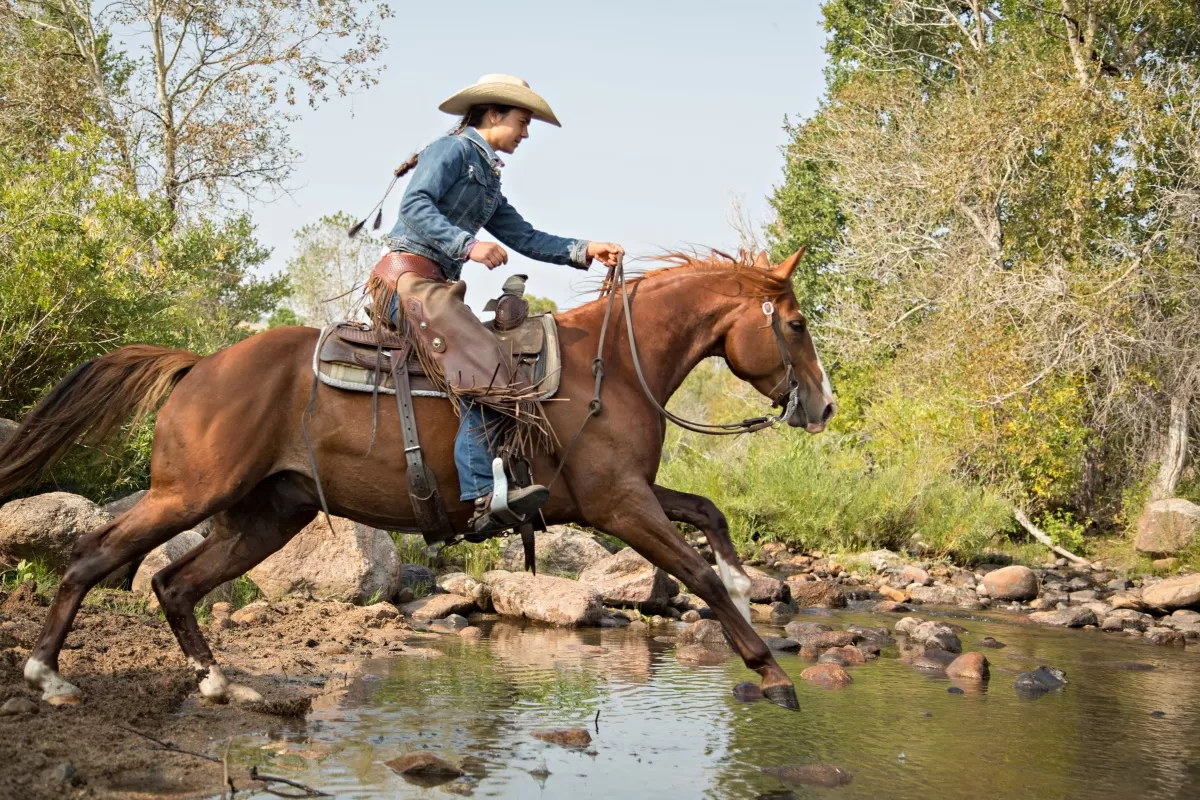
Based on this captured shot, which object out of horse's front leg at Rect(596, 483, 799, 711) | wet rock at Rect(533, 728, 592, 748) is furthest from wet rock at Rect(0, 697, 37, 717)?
horse's front leg at Rect(596, 483, 799, 711)

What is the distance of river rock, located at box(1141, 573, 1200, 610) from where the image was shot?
12508mm

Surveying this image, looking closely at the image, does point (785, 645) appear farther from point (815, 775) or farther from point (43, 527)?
point (43, 527)

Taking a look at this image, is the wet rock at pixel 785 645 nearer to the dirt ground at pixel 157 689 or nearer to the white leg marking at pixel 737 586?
the dirt ground at pixel 157 689

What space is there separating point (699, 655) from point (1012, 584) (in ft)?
21.3

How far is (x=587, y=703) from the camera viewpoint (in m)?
6.77

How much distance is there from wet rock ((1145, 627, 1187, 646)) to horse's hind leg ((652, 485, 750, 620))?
628 cm

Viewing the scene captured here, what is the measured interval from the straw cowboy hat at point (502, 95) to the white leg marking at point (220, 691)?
3457 mm

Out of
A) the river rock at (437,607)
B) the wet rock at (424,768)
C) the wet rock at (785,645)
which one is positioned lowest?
the river rock at (437,607)

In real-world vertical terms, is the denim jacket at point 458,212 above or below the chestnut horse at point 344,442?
above

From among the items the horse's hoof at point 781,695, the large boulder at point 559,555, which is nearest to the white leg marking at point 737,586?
the horse's hoof at point 781,695

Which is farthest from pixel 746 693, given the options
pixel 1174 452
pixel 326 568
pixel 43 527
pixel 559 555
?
pixel 1174 452

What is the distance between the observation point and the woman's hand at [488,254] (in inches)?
232

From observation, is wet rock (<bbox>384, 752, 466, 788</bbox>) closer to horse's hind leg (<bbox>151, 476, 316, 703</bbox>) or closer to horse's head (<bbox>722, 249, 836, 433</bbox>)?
horse's hind leg (<bbox>151, 476, 316, 703</bbox>)

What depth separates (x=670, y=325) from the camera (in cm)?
642
